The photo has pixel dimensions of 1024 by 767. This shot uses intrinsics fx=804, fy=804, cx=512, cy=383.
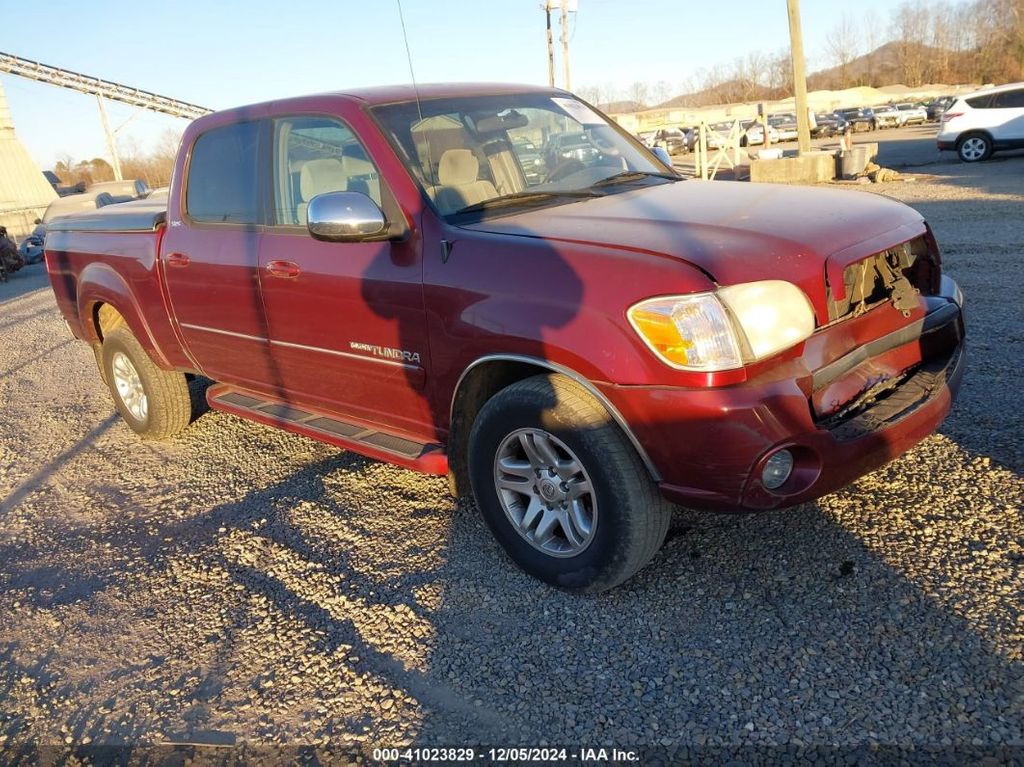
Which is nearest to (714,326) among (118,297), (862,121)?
(118,297)

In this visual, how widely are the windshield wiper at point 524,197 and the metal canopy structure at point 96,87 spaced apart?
136 feet

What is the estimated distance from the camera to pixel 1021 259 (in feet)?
26.0

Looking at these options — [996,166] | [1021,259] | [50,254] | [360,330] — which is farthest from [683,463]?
[996,166]

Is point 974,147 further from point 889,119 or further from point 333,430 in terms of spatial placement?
point 889,119

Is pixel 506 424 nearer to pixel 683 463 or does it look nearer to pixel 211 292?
pixel 683 463

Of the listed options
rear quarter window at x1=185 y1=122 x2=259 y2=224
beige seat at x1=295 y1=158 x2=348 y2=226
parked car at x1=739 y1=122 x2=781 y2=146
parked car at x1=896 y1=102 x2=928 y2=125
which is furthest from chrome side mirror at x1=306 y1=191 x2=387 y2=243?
parked car at x1=896 y1=102 x2=928 y2=125

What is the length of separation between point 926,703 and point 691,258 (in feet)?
4.98

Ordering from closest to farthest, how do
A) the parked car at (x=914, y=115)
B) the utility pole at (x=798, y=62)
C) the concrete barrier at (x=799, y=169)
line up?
the concrete barrier at (x=799, y=169) < the utility pole at (x=798, y=62) < the parked car at (x=914, y=115)

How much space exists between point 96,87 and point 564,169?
53189 millimetres

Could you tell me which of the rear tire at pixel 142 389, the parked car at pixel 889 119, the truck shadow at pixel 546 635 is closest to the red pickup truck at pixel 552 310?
the truck shadow at pixel 546 635

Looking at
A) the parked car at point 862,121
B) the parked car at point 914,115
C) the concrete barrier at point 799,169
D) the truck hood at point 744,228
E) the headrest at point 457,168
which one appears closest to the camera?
the truck hood at point 744,228

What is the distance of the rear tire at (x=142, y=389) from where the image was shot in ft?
17.4

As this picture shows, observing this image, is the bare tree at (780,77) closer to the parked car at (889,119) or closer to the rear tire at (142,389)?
the parked car at (889,119)

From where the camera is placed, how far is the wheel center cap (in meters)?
3.02
